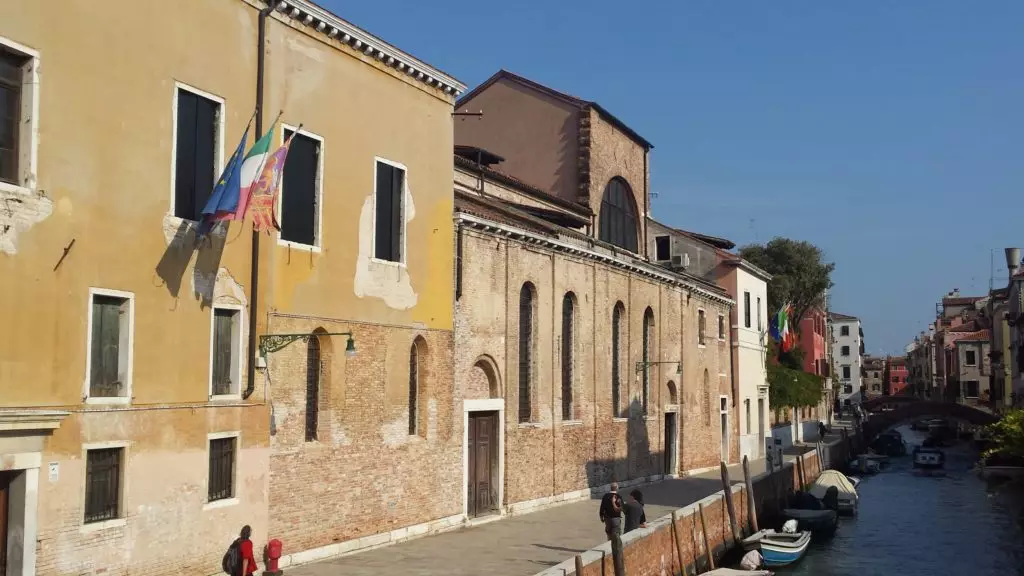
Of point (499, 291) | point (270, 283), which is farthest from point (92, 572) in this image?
point (499, 291)

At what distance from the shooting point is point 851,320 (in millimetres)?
114688

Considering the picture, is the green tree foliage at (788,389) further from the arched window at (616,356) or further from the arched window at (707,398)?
the arched window at (616,356)

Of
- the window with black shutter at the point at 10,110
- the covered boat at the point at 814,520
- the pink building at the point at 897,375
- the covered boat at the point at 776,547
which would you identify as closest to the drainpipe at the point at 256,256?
the window with black shutter at the point at 10,110

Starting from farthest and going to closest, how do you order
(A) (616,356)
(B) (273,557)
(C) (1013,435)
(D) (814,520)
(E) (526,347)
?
(C) (1013,435) → (A) (616,356) → (D) (814,520) → (E) (526,347) → (B) (273,557)

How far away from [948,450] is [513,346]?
51700mm

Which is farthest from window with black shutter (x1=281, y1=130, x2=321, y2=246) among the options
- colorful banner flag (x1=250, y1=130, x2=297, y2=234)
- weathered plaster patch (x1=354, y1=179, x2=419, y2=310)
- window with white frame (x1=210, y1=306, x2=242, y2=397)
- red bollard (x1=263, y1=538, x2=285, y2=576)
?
red bollard (x1=263, y1=538, x2=285, y2=576)

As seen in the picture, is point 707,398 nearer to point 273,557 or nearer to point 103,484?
point 273,557

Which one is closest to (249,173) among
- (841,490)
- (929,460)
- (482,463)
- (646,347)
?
(482,463)

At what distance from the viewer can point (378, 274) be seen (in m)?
16.5

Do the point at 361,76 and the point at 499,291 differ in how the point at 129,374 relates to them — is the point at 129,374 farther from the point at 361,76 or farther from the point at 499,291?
the point at 499,291

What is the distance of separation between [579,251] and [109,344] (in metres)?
13.8

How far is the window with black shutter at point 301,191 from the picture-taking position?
14664 mm

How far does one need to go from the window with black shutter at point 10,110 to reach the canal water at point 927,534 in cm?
1724

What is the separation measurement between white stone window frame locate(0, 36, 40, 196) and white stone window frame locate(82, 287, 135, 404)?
4.60 feet
